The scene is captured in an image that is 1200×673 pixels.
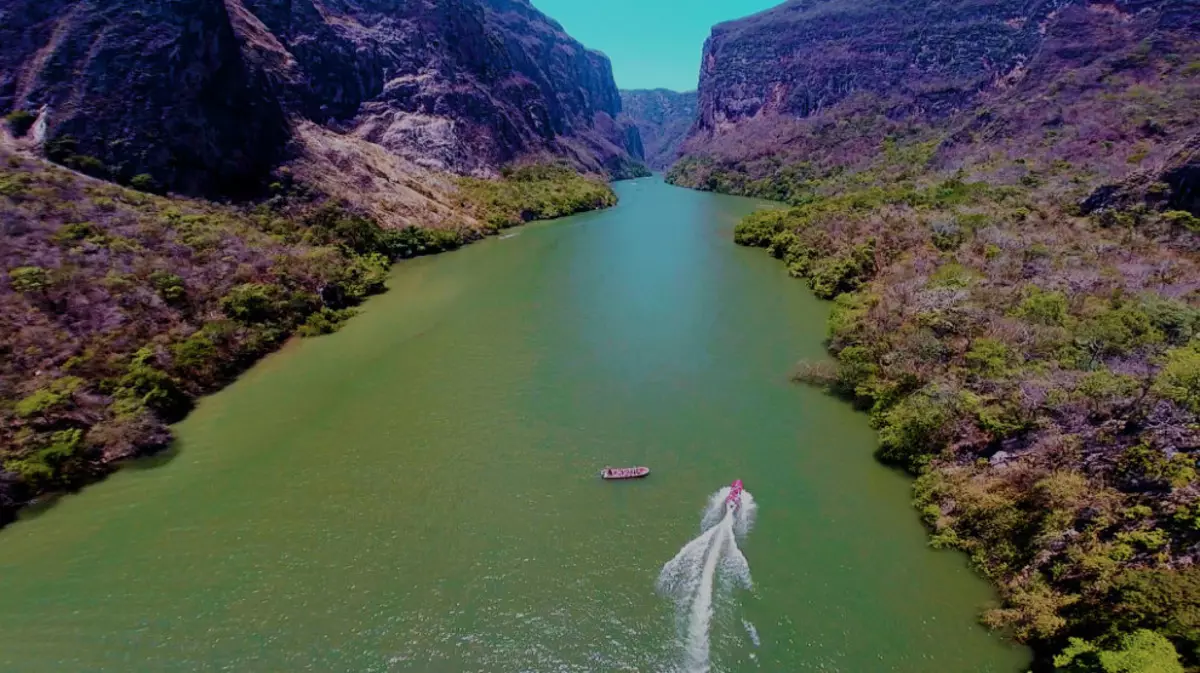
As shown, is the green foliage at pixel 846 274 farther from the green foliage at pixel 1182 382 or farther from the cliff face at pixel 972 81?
the cliff face at pixel 972 81

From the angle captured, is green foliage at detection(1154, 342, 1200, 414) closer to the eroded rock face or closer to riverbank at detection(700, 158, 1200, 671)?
riverbank at detection(700, 158, 1200, 671)

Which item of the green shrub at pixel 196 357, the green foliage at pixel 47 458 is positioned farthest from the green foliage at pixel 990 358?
the green shrub at pixel 196 357

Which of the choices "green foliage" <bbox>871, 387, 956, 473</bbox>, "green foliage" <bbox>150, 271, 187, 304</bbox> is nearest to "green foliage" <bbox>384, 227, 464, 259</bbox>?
"green foliage" <bbox>150, 271, 187, 304</bbox>

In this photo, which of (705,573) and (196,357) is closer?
(705,573)

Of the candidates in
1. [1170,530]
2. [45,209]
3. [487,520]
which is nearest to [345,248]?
[45,209]

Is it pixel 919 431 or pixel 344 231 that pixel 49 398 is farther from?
pixel 344 231

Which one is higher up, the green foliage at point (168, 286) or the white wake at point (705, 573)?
the green foliage at point (168, 286)

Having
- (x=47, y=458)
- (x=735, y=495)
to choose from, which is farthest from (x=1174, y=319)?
(x=47, y=458)
